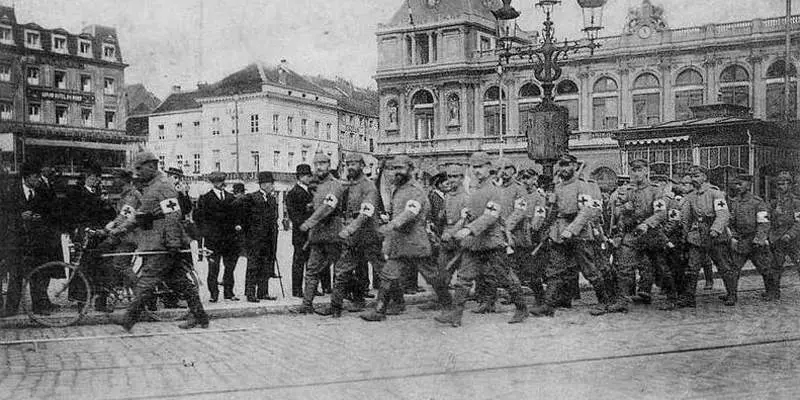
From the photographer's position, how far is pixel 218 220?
11656 millimetres

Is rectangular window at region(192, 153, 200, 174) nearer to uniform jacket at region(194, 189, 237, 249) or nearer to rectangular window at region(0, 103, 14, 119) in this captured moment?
uniform jacket at region(194, 189, 237, 249)

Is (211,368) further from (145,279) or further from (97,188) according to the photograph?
(97,188)

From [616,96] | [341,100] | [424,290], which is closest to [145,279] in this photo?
[424,290]

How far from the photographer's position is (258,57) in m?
13.4

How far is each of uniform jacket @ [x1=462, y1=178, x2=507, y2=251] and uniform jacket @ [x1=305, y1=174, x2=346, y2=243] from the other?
177 centimetres

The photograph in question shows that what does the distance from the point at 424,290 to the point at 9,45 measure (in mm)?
6635

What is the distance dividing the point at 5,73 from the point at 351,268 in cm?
475

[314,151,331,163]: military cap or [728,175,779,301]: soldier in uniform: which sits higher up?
[314,151,331,163]: military cap

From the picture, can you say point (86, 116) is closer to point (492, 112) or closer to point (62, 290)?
point (62, 290)

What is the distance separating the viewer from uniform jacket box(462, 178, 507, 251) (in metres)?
9.88

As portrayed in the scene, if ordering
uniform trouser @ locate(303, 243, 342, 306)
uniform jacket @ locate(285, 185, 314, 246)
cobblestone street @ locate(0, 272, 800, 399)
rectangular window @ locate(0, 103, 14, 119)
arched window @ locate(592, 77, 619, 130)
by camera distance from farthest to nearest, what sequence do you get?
1. arched window @ locate(592, 77, 619, 130)
2. uniform jacket @ locate(285, 185, 314, 246)
3. uniform trouser @ locate(303, 243, 342, 306)
4. rectangular window @ locate(0, 103, 14, 119)
5. cobblestone street @ locate(0, 272, 800, 399)

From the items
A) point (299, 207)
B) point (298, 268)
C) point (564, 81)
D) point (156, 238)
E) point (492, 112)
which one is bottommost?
point (298, 268)

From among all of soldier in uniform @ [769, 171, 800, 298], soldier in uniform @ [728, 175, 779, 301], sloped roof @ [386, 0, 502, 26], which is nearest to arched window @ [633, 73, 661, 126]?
sloped roof @ [386, 0, 502, 26]

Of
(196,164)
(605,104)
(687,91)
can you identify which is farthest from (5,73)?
(605,104)
